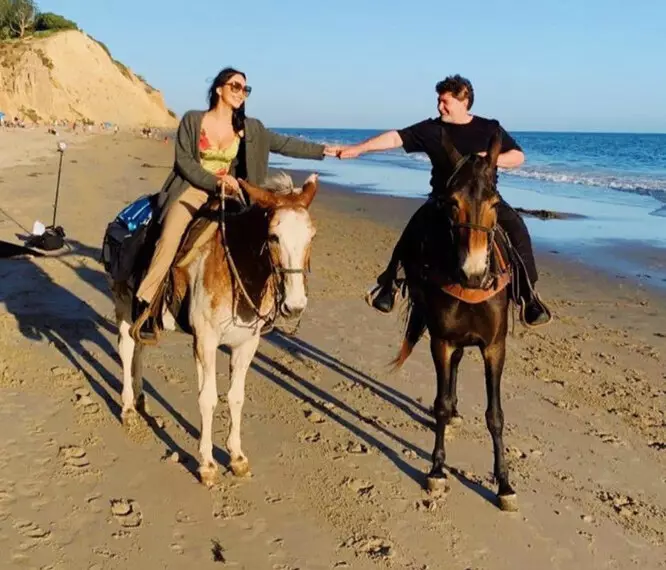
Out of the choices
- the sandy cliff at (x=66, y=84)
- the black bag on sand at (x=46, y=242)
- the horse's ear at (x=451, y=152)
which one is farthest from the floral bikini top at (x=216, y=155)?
the sandy cliff at (x=66, y=84)

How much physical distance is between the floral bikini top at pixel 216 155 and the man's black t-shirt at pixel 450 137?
4.54 ft

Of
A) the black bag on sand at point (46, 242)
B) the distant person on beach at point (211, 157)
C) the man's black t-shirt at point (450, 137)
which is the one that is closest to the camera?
the distant person on beach at point (211, 157)

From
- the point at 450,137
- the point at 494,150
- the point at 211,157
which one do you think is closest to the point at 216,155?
the point at 211,157

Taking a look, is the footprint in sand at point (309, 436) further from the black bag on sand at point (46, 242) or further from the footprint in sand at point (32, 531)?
the black bag on sand at point (46, 242)

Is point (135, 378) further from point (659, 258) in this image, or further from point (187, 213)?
point (659, 258)

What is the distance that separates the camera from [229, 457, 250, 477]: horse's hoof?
Answer: 5004 millimetres

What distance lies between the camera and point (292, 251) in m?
4.07

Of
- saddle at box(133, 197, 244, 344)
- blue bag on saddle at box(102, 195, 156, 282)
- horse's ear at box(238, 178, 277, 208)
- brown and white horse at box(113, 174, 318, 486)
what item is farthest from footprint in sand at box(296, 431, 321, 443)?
horse's ear at box(238, 178, 277, 208)

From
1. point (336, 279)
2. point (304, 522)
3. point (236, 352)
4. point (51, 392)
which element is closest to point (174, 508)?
point (304, 522)

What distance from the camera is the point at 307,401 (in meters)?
6.49

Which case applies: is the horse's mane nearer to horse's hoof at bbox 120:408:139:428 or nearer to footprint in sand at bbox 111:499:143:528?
footprint in sand at bbox 111:499:143:528

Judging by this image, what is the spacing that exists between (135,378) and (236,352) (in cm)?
140

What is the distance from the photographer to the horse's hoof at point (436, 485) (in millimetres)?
4914

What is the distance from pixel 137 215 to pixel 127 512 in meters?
2.78
